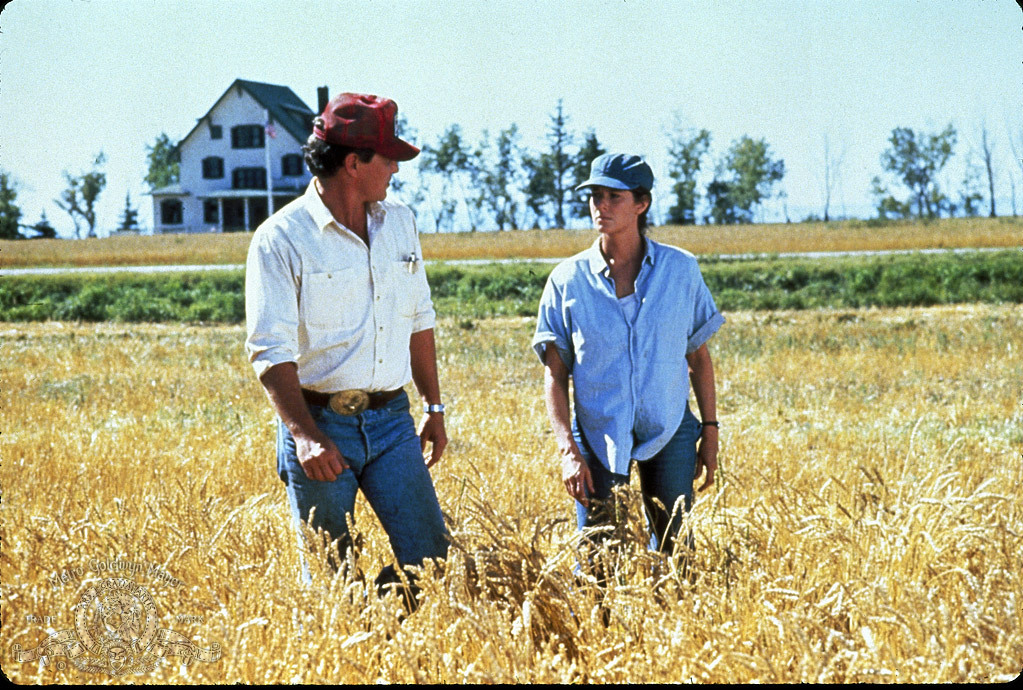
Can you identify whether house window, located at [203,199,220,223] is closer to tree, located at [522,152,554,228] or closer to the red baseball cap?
tree, located at [522,152,554,228]

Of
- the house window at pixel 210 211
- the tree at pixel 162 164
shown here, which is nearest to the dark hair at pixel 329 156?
the house window at pixel 210 211

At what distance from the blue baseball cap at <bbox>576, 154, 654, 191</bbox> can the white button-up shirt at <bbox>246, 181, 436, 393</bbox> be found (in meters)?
0.84

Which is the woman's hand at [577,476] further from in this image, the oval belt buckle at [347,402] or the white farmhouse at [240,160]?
the white farmhouse at [240,160]

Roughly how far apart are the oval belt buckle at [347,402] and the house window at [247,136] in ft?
176

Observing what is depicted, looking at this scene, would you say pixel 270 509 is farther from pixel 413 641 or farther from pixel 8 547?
pixel 413 641

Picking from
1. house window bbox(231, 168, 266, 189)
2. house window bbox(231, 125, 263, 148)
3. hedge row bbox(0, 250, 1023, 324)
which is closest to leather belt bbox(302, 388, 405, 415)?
hedge row bbox(0, 250, 1023, 324)

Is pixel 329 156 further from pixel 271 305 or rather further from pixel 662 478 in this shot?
pixel 662 478

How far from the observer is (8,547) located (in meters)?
3.93

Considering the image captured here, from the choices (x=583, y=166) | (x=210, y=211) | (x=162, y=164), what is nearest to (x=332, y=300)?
(x=583, y=166)

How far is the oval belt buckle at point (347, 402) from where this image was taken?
11.5 feet

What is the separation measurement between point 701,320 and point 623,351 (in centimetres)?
40

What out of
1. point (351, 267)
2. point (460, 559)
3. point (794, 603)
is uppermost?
point (351, 267)

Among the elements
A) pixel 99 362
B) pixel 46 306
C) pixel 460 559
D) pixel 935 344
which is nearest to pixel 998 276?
pixel 935 344

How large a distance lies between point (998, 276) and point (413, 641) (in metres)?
22.8
